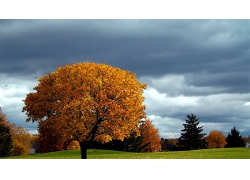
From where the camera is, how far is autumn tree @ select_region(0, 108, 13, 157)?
120ft

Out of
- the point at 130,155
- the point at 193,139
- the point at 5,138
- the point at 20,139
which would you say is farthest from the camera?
the point at 193,139

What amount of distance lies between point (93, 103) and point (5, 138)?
50.2 feet

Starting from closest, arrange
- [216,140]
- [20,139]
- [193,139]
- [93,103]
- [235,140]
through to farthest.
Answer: [93,103] → [20,139] → [235,140] → [193,139] → [216,140]

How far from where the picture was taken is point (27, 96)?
29.8m

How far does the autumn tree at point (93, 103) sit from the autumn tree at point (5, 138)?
1034 cm

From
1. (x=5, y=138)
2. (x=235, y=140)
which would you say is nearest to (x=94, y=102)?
(x=5, y=138)

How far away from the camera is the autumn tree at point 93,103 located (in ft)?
87.1

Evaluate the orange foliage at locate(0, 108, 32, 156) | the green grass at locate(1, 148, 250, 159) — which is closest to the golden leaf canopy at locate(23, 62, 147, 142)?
the green grass at locate(1, 148, 250, 159)

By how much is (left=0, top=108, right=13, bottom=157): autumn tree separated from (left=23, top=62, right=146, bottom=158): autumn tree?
10.3 meters

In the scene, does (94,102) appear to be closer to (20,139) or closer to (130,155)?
(130,155)

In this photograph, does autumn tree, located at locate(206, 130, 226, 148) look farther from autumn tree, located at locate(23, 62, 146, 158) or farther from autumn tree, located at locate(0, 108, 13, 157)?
autumn tree, located at locate(23, 62, 146, 158)

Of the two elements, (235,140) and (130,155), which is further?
(235,140)

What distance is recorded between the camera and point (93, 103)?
2652cm
